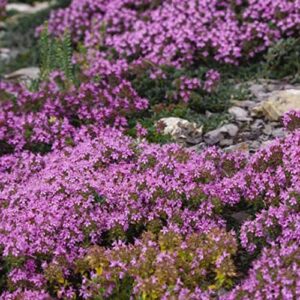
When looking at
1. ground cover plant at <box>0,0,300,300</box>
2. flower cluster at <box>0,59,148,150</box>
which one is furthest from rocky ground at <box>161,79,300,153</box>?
flower cluster at <box>0,59,148,150</box>

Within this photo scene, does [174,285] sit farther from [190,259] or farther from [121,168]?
[121,168]

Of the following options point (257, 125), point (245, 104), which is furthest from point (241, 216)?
point (245, 104)

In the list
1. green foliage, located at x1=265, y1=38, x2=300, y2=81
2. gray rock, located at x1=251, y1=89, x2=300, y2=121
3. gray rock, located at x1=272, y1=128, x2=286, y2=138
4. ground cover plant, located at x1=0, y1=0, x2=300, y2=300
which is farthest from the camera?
green foliage, located at x1=265, y1=38, x2=300, y2=81

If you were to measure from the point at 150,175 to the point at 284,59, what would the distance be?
3.27 meters

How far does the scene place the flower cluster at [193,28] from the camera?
8.54m

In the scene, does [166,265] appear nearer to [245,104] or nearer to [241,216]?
[241,216]

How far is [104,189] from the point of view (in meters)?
5.57

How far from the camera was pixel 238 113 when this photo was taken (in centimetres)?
745

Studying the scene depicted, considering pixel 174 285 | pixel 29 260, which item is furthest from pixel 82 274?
pixel 174 285

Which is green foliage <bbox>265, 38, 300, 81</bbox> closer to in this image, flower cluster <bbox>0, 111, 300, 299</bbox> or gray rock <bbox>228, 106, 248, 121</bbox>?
gray rock <bbox>228, 106, 248, 121</bbox>

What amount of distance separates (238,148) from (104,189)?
1650 millimetres

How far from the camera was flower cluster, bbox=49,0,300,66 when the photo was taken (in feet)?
28.0

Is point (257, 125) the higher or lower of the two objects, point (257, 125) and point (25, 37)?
the higher

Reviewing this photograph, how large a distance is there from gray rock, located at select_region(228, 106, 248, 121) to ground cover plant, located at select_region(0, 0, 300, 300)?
18cm
